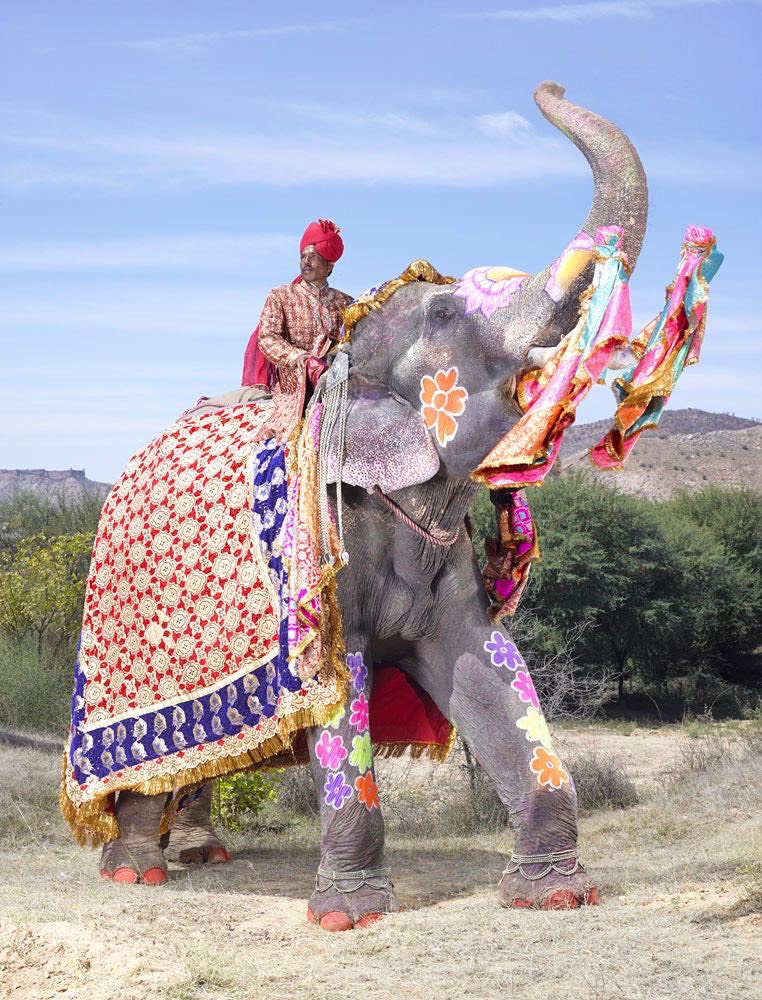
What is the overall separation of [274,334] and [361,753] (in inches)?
92.1

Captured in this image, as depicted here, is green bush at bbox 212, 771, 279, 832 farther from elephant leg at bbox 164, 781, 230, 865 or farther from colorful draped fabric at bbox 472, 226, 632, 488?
colorful draped fabric at bbox 472, 226, 632, 488

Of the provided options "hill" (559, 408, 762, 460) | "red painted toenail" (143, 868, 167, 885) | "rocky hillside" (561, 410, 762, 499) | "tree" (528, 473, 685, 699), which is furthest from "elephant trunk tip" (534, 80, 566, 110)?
"hill" (559, 408, 762, 460)

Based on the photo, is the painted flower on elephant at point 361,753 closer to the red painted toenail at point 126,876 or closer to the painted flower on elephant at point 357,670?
the painted flower on elephant at point 357,670

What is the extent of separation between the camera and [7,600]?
19297mm

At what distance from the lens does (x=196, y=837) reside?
9.34 m

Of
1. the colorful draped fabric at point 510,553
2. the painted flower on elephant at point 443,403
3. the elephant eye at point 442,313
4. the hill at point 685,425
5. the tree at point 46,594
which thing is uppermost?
the elephant eye at point 442,313

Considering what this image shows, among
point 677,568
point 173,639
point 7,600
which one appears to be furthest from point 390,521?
point 677,568

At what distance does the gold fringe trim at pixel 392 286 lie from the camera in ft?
23.8

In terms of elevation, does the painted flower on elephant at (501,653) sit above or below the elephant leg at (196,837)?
above

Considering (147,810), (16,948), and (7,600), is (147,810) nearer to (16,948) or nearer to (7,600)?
(16,948)

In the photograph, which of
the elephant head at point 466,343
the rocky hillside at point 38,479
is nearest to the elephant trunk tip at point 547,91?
the elephant head at point 466,343

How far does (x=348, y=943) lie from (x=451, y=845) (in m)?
3.47

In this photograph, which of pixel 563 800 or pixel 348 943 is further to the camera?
pixel 563 800

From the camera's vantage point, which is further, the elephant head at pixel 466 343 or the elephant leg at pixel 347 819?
the elephant leg at pixel 347 819
